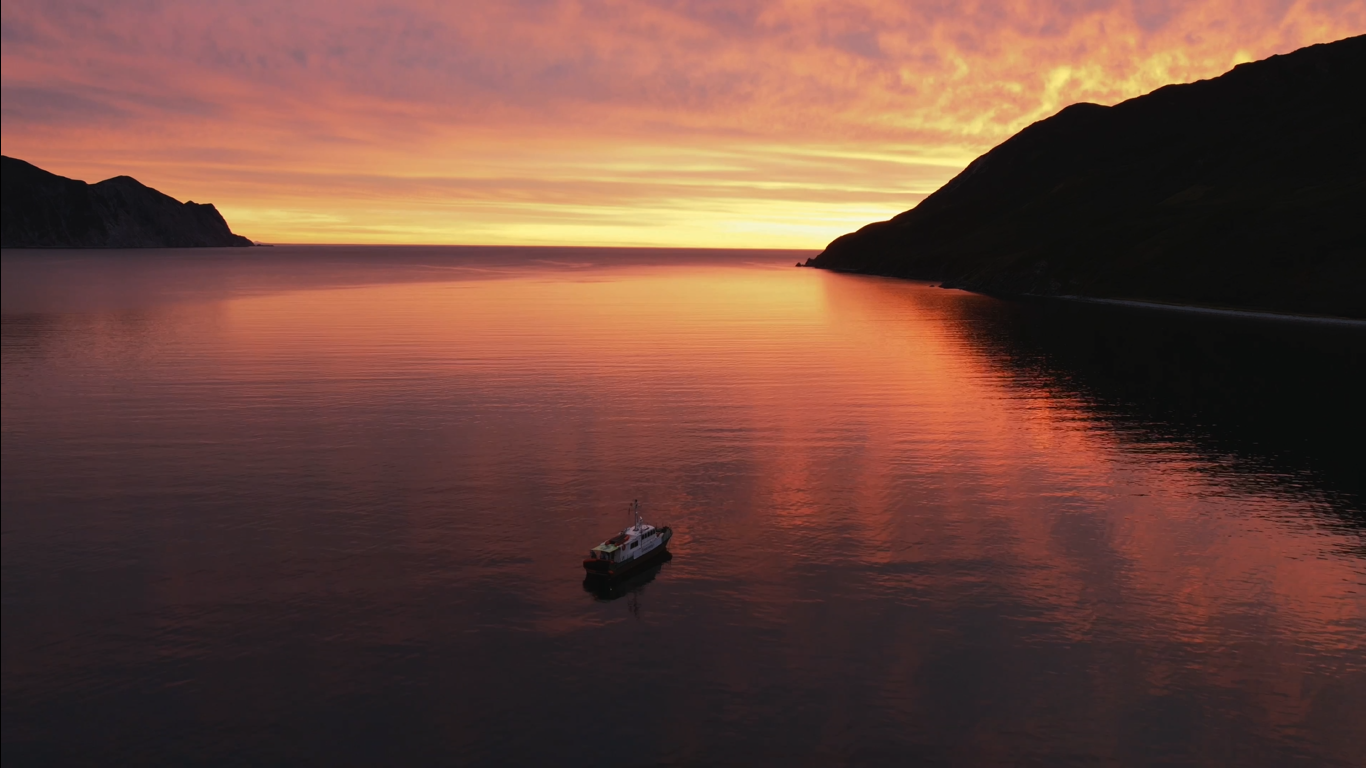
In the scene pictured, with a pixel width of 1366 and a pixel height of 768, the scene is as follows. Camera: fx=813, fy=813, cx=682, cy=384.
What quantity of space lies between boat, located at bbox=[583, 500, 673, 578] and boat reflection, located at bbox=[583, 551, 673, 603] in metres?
0.29

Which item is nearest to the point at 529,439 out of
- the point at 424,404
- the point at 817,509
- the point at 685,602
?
the point at 424,404

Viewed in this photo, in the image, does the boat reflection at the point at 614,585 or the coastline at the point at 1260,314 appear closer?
the boat reflection at the point at 614,585

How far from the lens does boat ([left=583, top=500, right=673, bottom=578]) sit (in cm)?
4438

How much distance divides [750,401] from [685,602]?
4993 cm

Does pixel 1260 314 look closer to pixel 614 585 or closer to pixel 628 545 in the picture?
pixel 628 545

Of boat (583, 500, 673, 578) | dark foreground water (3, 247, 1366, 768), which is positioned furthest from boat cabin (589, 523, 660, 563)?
dark foreground water (3, 247, 1366, 768)

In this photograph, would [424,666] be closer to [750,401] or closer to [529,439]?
[529,439]

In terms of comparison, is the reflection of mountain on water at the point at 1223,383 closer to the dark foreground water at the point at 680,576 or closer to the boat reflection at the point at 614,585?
the dark foreground water at the point at 680,576

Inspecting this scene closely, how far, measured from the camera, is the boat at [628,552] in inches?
1747

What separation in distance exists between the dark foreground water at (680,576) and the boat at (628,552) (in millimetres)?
1151

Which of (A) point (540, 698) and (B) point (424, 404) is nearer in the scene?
(A) point (540, 698)

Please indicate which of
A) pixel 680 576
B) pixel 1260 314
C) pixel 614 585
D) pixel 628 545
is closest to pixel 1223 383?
pixel 1260 314

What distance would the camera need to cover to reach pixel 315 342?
13175 cm

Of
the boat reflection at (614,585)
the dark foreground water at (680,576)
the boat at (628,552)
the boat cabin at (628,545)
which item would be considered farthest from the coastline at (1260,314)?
the boat reflection at (614,585)
